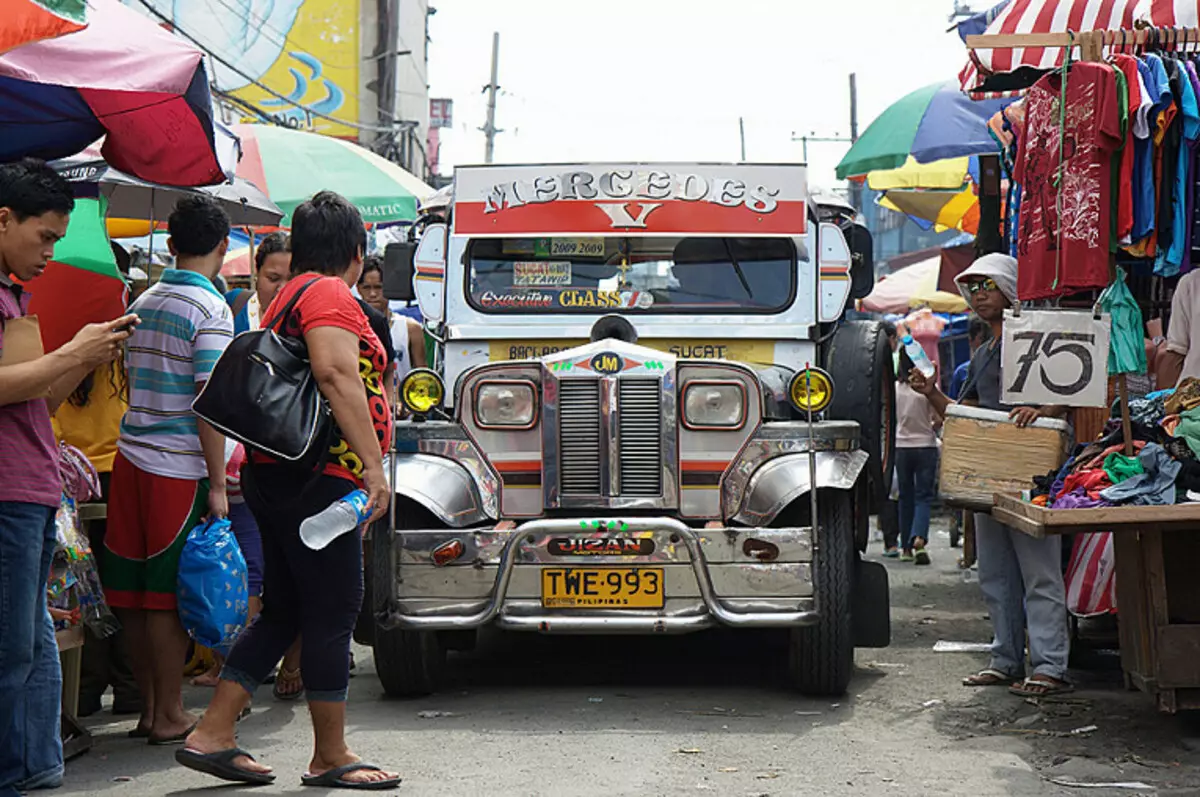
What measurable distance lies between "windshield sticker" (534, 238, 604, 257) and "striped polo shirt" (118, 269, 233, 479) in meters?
2.63

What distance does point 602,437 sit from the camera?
6.99 m

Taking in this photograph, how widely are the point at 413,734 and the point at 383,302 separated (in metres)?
3.73

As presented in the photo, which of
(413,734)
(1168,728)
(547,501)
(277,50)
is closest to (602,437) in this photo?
(547,501)

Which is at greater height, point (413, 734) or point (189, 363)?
point (189, 363)

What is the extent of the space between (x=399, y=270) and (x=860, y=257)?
2.56 m

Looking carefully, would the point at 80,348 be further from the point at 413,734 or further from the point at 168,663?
the point at 413,734

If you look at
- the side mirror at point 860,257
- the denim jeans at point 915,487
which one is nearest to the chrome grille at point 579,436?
the side mirror at point 860,257

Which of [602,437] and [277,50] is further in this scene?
[277,50]

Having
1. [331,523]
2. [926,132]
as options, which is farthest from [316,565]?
[926,132]

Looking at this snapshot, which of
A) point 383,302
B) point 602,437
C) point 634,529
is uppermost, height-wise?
point 383,302

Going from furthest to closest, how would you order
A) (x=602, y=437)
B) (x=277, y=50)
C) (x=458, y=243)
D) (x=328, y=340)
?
(x=277, y=50), (x=458, y=243), (x=602, y=437), (x=328, y=340)

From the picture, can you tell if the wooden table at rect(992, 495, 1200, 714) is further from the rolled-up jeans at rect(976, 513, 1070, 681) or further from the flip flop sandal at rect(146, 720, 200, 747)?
the flip flop sandal at rect(146, 720, 200, 747)

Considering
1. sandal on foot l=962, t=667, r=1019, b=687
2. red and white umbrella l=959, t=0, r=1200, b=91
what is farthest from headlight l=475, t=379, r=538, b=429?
red and white umbrella l=959, t=0, r=1200, b=91

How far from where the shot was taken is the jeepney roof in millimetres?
8102
